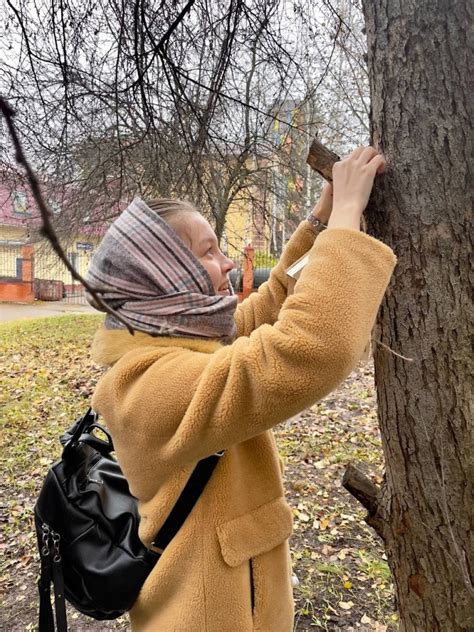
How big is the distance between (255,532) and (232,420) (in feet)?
1.18

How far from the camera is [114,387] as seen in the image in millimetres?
1010

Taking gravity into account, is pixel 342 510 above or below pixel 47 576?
below

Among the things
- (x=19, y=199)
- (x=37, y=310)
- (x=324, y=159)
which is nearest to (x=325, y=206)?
(x=324, y=159)

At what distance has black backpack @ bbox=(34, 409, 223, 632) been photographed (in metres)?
1.12

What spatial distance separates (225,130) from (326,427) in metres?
3.01

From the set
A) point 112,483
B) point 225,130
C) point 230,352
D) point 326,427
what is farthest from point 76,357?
point 230,352

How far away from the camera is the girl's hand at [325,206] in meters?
1.27

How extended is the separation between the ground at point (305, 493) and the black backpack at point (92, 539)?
87cm

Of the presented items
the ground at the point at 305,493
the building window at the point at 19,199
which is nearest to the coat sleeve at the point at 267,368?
the ground at the point at 305,493

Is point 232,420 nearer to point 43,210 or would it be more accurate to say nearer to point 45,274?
point 43,210

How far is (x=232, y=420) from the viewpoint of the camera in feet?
3.00

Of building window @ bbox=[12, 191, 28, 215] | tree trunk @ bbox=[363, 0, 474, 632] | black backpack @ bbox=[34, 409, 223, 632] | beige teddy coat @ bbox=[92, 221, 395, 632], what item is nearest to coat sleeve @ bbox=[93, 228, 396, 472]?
beige teddy coat @ bbox=[92, 221, 395, 632]

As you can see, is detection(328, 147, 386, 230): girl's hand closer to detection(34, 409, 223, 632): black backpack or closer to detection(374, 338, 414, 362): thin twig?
detection(374, 338, 414, 362): thin twig

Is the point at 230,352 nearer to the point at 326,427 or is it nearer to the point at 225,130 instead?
the point at 225,130
